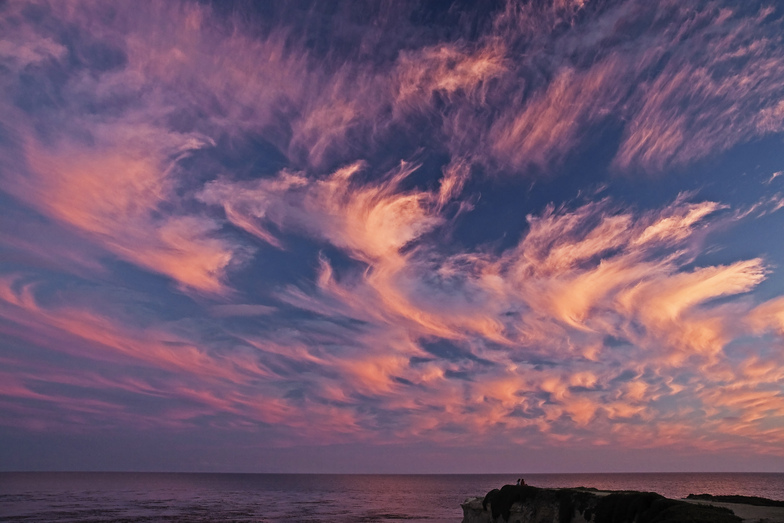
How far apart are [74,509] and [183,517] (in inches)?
983

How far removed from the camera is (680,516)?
2278 cm

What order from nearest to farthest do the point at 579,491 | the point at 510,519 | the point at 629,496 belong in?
the point at 629,496, the point at 579,491, the point at 510,519

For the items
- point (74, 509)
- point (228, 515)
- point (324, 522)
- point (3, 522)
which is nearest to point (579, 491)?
point (324, 522)

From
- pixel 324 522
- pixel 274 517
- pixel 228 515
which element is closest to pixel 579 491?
pixel 324 522

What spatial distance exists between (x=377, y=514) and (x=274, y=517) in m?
17.6

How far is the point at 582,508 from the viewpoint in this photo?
107ft

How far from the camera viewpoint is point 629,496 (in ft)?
97.0

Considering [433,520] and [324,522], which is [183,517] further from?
[433,520]

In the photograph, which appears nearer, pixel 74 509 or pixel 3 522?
pixel 3 522

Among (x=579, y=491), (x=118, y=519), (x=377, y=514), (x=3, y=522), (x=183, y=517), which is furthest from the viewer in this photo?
(x=377, y=514)

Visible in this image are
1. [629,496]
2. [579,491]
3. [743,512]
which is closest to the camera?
[743,512]

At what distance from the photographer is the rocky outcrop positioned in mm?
23844

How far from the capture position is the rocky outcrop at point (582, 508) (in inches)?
939

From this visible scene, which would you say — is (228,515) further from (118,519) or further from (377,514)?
(377,514)
